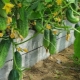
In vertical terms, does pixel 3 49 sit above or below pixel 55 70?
above

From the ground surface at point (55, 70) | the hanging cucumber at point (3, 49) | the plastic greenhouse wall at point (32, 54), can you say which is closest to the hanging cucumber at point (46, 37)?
the plastic greenhouse wall at point (32, 54)

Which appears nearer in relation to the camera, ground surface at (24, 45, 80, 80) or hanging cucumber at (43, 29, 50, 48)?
hanging cucumber at (43, 29, 50, 48)

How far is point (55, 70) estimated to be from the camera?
7.84 feet

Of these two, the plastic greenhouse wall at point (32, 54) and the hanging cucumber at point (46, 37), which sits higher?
the hanging cucumber at point (46, 37)

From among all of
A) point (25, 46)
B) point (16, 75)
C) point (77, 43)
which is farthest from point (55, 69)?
point (77, 43)

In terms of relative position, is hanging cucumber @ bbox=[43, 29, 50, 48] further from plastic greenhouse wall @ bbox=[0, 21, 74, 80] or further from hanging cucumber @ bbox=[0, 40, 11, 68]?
hanging cucumber @ bbox=[0, 40, 11, 68]

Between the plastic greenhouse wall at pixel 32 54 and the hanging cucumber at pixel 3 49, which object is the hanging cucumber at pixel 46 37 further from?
the hanging cucumber at pixel 3 49

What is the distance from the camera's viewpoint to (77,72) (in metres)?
2.43

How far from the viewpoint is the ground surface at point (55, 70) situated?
87.8 inches

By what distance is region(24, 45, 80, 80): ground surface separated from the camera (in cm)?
223

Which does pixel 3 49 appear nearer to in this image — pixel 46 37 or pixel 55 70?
pixel 46 37

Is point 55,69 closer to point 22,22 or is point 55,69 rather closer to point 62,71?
point 62,71

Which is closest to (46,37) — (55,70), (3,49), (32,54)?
(32,54)

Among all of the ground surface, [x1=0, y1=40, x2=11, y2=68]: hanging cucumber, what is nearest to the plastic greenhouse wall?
the ground surface
